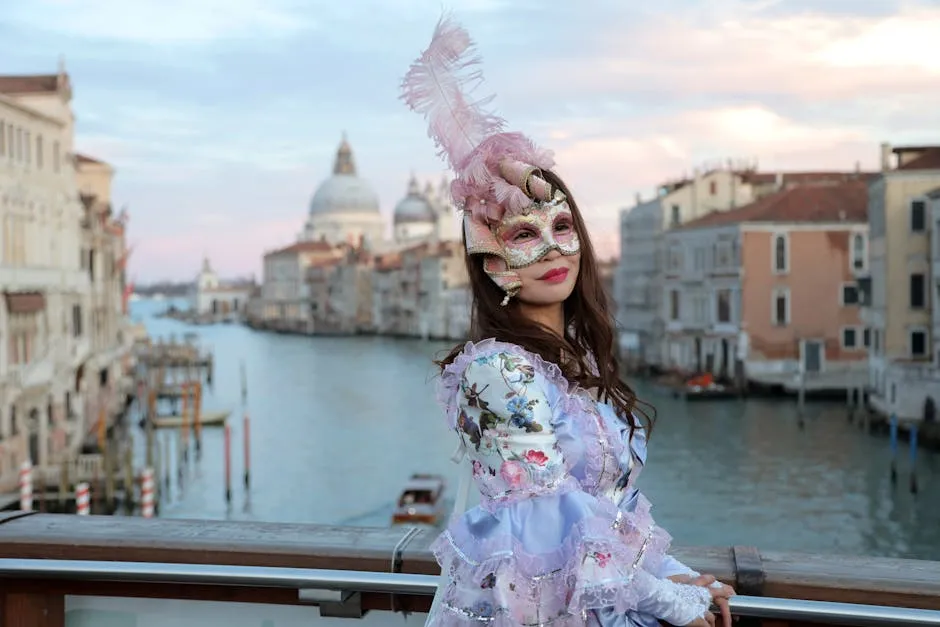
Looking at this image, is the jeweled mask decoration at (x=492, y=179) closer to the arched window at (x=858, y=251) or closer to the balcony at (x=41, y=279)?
the balcony at (x=41, y=279)

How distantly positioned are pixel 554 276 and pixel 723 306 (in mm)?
29904

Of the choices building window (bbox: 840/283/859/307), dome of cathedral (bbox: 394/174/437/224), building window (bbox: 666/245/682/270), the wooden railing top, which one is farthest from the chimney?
dome of cathedral (bbox: 394/174/437/224)

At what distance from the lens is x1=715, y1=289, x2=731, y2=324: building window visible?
30511 millimetres

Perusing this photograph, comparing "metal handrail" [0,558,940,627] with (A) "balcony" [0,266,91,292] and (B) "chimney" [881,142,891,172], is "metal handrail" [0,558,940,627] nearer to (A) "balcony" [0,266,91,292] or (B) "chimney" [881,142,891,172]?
(A) "balcony" [0,266,91,292]

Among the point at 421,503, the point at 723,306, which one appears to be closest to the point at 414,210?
the point at 723,306

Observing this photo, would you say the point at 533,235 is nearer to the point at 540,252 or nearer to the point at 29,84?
the point at 540,252

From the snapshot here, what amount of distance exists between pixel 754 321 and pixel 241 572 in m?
28.9

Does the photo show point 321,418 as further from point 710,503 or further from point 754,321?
point 710,503

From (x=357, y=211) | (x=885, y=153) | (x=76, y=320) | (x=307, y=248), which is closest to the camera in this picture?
(x=76, y=320)

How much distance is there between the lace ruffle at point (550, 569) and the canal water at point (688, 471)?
357 inches

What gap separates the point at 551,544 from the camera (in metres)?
1.42

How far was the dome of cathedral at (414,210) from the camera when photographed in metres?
91.1

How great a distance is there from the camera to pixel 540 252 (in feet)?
5.08

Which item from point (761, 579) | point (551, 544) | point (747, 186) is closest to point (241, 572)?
point (551, 544)
